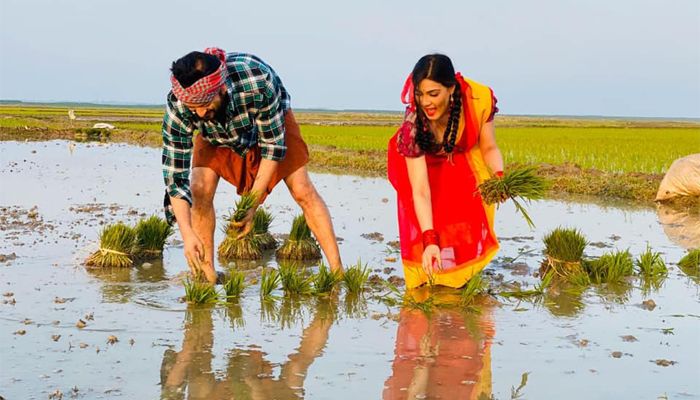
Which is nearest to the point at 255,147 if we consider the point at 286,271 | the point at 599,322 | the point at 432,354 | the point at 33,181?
the point at 286,271

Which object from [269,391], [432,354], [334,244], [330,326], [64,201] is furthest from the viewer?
[64,201]

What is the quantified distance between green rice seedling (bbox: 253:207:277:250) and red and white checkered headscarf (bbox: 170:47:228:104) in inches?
102

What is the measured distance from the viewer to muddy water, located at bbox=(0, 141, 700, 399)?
11.0 feet

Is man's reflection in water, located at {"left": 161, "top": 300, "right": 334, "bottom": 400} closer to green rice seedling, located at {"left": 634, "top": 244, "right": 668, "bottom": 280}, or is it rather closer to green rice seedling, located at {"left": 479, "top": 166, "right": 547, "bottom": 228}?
green rice seedling, located at {"left": 479, "top": 166, "right": 547, "bottom": 228}

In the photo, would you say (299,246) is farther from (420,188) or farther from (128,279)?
(420,188)

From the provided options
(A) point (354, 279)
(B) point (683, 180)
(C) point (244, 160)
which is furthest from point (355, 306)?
(B) point (683, 180)

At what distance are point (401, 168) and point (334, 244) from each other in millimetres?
645

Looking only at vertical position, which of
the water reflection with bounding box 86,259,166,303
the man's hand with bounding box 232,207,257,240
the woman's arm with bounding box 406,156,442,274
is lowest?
the water reflection with bounding box 86,259,166,303

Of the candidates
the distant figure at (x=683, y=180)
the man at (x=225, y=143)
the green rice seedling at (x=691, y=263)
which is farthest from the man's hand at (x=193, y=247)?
the distant figure at (x=683, y=180)

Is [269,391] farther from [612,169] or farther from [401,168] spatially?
[612,169]

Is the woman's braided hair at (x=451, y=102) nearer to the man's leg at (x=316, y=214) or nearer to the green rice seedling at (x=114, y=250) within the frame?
the man's leg at (x=316, y=214)

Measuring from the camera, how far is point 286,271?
5082 mm

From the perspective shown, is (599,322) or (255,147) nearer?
(599,322)

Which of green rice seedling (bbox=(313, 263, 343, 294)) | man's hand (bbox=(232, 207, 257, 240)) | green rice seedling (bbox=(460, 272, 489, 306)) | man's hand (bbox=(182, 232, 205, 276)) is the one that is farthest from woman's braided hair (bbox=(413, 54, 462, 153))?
man's hand (bbox=(182, 232, 205, 276))
